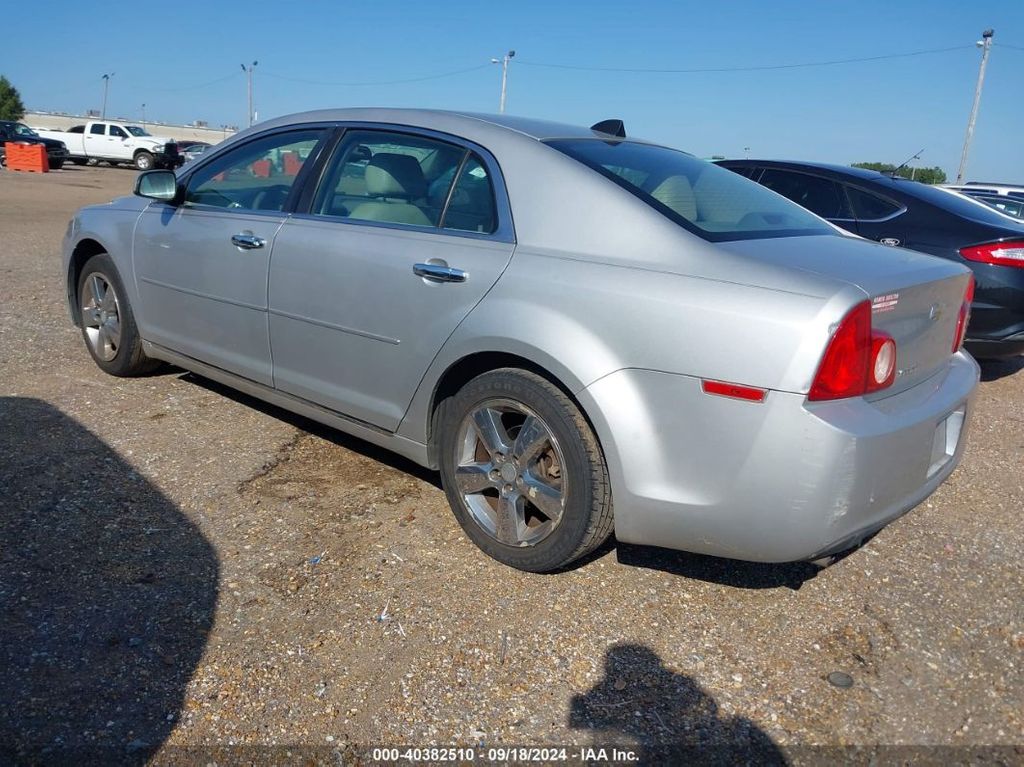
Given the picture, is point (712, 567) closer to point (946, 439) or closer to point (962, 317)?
point (946, 439)

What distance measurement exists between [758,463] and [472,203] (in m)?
1.48

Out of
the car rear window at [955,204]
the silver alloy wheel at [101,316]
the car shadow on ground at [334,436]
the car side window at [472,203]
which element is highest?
the car rear window at [955,204]

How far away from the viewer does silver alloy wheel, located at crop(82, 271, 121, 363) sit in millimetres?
4860

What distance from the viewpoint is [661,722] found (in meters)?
2.34

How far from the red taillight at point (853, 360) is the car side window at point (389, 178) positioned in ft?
5.28

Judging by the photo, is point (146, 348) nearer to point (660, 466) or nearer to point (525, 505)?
point (525, 505)

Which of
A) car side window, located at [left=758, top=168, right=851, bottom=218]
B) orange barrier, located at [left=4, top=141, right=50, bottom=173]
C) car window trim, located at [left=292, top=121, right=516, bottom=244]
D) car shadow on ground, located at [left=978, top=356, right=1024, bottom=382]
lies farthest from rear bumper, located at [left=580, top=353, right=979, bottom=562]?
orange barrier, located at [left=4, top=141, right=50, bottom=173]

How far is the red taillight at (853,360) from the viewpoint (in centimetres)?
236

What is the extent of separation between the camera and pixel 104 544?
3.09m

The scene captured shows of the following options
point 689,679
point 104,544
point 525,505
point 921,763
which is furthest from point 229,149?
point 921,763

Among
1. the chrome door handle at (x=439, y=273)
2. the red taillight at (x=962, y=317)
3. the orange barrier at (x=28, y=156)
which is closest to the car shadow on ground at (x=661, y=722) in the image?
Result: the chrome door handle at (x=439, y=273)

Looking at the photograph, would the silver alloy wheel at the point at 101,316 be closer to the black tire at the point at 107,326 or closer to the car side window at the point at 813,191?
the black tire at the point at 107,326

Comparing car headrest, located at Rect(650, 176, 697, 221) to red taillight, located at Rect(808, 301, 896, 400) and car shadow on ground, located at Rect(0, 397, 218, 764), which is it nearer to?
red taillight, located at Rect(808, 301, 896, 400)

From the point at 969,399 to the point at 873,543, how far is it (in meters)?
0.76
